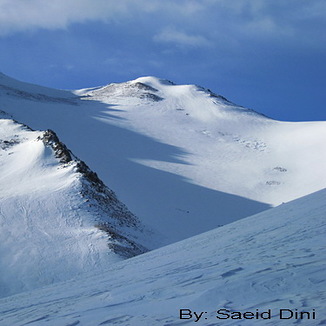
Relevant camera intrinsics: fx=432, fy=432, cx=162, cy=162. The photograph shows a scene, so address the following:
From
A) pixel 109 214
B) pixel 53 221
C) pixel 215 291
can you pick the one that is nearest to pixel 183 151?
pixel 109 214

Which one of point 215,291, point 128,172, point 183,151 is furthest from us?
point 183,151

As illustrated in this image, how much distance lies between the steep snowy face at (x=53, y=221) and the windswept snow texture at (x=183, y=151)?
11.7ft

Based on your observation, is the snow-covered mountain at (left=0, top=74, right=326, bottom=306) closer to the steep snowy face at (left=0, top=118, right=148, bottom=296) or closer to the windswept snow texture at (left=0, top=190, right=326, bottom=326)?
the steep snowy face at (left=0, top=118, right=148, bottom=296)

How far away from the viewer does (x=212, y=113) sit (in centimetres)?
5922

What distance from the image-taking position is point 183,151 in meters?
43.1

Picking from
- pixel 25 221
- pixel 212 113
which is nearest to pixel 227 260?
pixel 25 221

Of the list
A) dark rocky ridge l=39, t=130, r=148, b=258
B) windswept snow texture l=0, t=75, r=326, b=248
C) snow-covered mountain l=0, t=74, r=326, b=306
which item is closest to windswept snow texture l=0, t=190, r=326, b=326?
snow-covered mountain l=0, t=74, r=326, b=306

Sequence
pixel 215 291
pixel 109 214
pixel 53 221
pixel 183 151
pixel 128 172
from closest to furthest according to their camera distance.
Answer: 1. pixel 215 291
2. pixel 53 221
3. pixel 109 214
4. pixel 128 172
5. pixel 183 151

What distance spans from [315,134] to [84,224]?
36498 millimetres

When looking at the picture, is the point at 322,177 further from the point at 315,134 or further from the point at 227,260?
the point at 227,260

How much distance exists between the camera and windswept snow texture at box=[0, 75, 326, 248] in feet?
101

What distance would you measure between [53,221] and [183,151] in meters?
24.2

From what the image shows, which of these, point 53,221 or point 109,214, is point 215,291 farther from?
point 109,214

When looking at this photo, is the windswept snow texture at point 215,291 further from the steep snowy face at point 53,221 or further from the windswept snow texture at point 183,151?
the windswept snow texture at point 183,151
